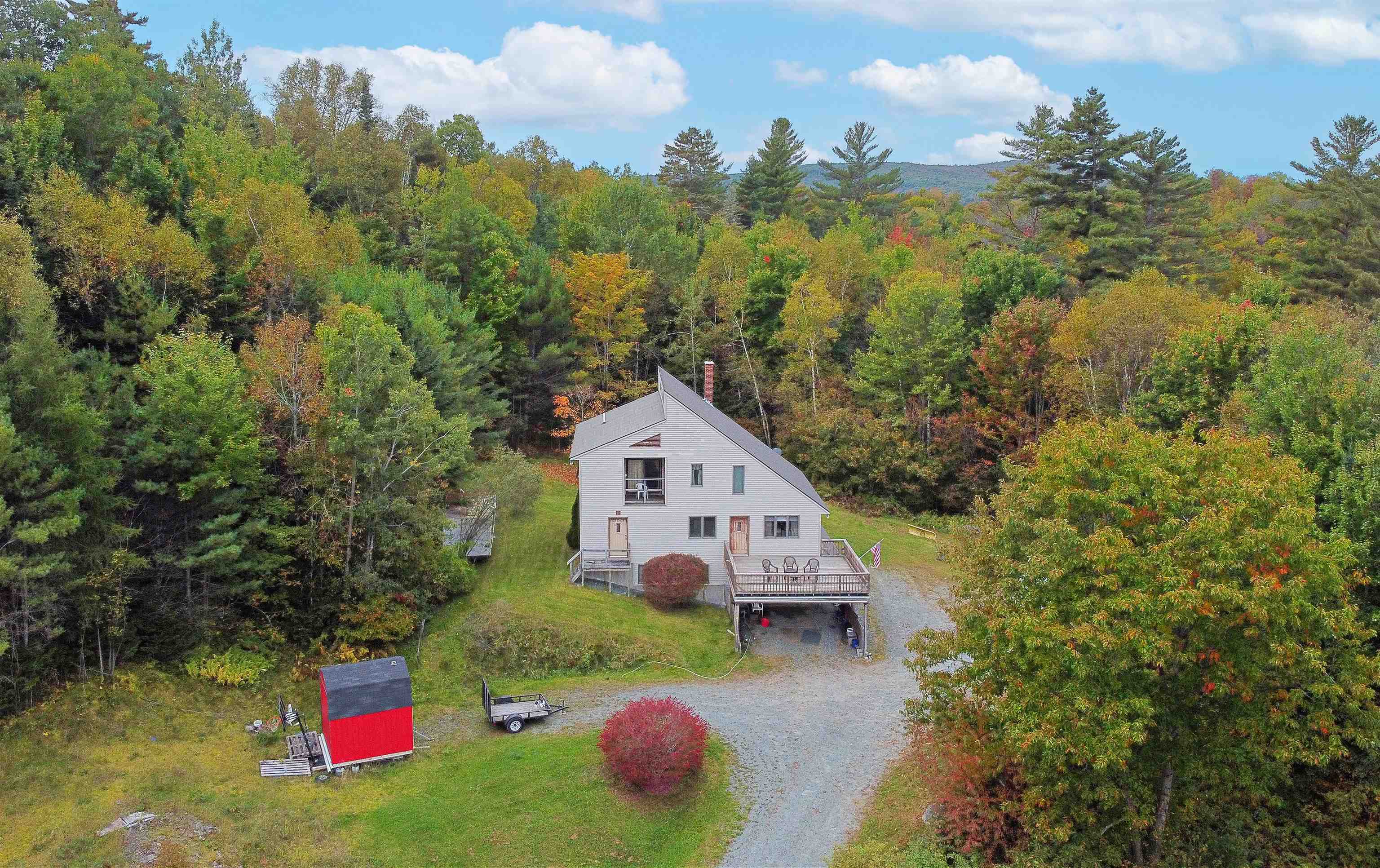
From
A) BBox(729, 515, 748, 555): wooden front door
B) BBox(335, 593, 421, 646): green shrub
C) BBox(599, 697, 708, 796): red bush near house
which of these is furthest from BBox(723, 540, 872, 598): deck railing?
BBox(335, 593, 421, 646): green shrub

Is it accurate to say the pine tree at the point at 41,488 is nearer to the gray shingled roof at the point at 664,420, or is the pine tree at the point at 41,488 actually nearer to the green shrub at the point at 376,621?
the green shrub at the point at 376,621

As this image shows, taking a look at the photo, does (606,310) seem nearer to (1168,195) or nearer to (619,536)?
(619,536)

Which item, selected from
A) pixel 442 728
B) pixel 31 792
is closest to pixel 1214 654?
pixel 442 728

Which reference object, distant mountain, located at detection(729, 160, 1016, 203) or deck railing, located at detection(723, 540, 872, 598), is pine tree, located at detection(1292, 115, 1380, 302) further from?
Result: distant mountain, located at detection(729, 160, 1016, 203)

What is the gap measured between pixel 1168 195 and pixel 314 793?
166 feet

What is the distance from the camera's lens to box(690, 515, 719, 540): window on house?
30891 mm

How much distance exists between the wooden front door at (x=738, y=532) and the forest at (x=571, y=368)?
6657 mm

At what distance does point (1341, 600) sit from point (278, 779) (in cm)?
2146

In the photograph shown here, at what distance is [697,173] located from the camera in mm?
82812

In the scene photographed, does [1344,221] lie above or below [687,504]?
above

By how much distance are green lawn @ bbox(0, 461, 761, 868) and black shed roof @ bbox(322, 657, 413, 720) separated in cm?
144

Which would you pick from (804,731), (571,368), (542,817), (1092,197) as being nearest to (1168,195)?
(1092,197)

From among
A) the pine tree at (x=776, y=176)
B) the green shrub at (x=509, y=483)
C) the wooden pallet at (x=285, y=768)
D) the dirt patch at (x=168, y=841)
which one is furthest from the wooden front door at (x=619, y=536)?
the pine tree at (x=776, y=176)

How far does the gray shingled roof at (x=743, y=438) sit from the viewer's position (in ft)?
101
